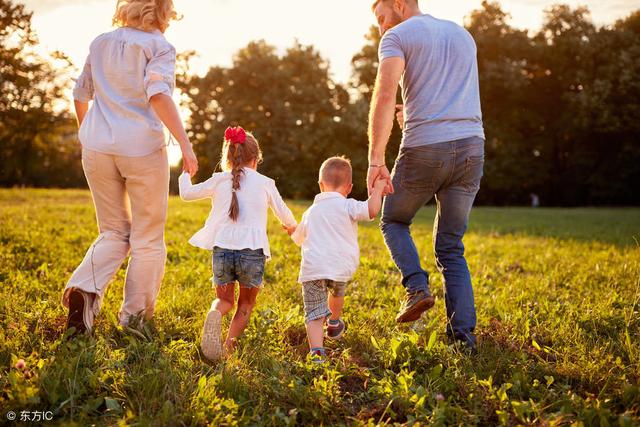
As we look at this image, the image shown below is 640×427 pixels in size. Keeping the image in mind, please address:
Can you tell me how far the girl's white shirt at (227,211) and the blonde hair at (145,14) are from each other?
3.46ft

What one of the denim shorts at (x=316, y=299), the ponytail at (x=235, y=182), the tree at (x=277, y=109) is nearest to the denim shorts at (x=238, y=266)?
the ponytail at (x=235, y=182)

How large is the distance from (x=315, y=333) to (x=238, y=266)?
680 millimetres

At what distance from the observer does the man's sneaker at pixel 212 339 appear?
328 cm

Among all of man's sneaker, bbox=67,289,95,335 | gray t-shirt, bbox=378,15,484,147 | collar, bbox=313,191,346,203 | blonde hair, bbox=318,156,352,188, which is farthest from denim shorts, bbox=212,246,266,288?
gray t-shirt, bbox=378,15,484,147

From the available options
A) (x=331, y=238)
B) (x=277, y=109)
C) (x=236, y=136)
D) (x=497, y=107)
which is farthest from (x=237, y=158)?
(x=497, y=107)

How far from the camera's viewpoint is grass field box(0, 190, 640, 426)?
108 inches

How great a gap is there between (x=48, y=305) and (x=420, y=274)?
2835 millimetres

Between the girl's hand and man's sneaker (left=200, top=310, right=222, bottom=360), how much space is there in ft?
3.68

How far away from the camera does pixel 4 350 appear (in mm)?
3285

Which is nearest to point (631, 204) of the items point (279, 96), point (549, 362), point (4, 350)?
point (279, 96)

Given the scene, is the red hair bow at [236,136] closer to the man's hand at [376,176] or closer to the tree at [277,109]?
the man's hand at [376,176]

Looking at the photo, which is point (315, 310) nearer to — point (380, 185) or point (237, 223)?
point (237, 223)

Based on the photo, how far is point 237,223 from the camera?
12.5 ft

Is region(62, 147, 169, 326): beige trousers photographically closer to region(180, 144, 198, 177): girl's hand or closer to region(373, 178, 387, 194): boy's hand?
region(180, 144, 198, 177): girl's hand
